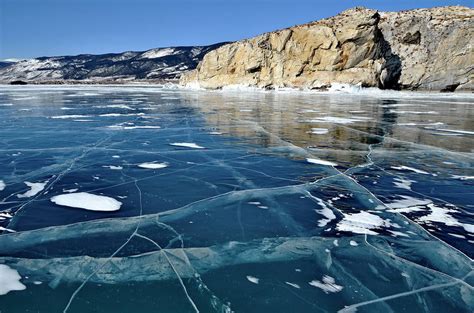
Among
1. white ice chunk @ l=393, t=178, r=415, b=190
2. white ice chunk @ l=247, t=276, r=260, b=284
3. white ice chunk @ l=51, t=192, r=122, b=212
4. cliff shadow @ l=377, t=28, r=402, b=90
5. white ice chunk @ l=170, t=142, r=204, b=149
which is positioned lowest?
white ice chunk @ l=247, t=276, r=260, b=284

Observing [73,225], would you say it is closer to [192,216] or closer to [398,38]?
[192,216]

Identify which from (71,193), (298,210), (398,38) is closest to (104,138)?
(71,193)

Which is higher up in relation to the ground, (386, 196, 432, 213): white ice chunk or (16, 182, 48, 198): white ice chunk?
(16, 182, 48, 198): white ice chunk

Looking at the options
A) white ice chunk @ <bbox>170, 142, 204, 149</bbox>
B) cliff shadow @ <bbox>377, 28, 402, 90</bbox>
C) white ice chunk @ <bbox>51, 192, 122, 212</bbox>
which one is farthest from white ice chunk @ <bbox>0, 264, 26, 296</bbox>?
cliff shadow @ <bbox>377, 28, 402, 90</bbox>

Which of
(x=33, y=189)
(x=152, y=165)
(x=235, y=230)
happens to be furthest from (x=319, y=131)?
(x=33, y=189)

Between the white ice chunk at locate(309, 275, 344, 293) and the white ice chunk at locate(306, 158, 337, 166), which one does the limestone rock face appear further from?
the white ice chunk at locate(309, 275, 344, 293)

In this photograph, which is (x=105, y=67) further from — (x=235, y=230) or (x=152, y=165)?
(x=235, y=230)

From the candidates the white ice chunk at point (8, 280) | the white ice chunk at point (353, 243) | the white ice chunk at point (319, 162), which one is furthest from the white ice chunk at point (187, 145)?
the white ice chunk at point (8, 280)

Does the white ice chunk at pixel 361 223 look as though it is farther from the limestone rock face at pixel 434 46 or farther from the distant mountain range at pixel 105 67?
the distant mountain range at pixel 105 67
